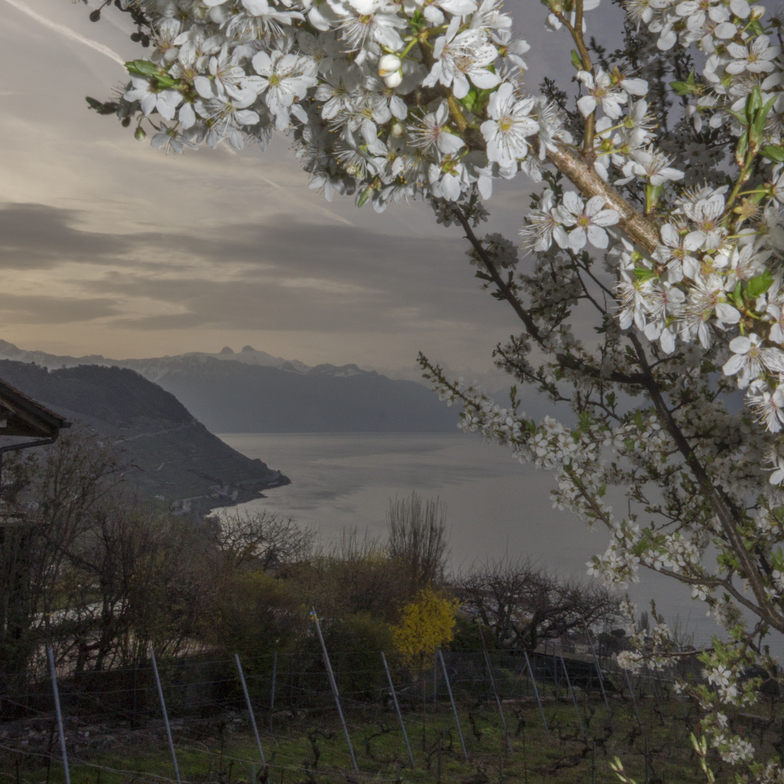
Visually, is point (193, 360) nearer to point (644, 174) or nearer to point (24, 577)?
point (24, 577)

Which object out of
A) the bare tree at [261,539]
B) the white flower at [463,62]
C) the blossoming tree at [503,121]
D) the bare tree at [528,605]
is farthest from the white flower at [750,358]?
the bare tree at [528,605]

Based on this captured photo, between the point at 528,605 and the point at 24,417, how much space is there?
11.1 meters

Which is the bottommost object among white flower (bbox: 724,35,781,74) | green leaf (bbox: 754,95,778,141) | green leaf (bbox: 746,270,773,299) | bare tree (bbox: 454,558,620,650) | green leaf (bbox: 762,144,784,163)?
bare tree (bbox: 454,558,620,650)

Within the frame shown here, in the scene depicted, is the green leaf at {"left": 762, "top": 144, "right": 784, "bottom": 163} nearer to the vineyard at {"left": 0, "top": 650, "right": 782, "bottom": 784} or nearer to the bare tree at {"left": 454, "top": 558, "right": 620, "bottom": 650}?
the vineyard at {"left": 0, "top": 650, "right": 782, "bottom": 784}

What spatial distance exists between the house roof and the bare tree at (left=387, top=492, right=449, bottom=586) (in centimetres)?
958

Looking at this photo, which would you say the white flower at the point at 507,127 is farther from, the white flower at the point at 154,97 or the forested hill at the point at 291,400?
the forested hill at the point at 291,400

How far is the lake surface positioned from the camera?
2489 centimetres

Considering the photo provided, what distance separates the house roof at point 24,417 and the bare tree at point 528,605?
8.78 metres

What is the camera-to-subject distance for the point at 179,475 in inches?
1394

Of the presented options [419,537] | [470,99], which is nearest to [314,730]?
[470,99]

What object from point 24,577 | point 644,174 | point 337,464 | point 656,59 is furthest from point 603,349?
point 337,464

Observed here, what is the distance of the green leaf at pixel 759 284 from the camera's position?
762 millimetres

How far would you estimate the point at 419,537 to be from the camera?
16250 millimetres

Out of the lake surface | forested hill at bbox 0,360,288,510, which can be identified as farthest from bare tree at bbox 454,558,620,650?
forested hill at bbox 0,360,288,510
